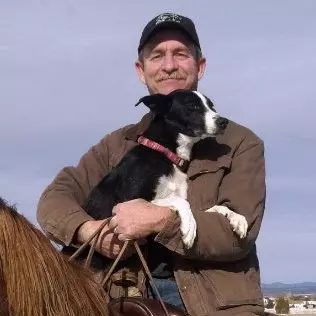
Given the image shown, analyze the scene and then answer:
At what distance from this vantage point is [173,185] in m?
4.64

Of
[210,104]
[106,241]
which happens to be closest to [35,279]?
[106,241]

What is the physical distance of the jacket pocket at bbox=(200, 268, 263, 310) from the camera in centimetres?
417

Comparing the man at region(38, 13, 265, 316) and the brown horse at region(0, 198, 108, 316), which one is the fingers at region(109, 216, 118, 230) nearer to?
the man at region(38, 13, 265, 316)

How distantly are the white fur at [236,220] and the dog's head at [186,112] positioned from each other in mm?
751

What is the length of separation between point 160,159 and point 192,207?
46 centimetres

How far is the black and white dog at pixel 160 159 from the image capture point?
468 cm

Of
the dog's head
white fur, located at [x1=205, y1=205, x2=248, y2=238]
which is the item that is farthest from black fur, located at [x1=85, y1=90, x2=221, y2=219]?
white fur, located at [x1=205, y1=205, x2=248, y2=238]

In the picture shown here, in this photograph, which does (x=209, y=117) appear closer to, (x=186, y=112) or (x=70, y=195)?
(x=186, y=112)

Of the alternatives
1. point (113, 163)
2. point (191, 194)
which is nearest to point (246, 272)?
point (191, 194)

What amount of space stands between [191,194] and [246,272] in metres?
0.51

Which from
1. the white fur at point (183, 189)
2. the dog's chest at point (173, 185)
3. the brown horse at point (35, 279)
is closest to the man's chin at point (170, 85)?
the white fur at point (183, 189)

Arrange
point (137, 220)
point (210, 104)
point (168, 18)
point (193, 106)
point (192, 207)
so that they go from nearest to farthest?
1. point (137, 220)
2. point (192, 207)
3. point (168, 18)
4. point (193, 106)
5. point (210, 104)

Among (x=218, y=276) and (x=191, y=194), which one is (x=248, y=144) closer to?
(x=191, y=194)

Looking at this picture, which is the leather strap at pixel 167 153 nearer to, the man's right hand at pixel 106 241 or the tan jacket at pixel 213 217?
the tan jacket at pixel 213 217
